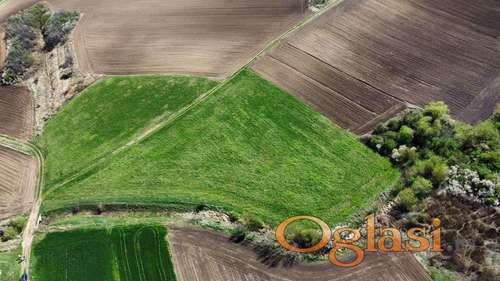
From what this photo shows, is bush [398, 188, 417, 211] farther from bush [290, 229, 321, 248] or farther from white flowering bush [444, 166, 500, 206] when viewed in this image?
bush [290, 229, 321, 248]

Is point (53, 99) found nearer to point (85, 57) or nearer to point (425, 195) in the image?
point (85, 57)

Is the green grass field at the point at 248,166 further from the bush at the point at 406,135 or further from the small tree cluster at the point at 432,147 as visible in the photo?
the bush at the point at 406,135

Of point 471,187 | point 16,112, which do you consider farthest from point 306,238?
point 16,112

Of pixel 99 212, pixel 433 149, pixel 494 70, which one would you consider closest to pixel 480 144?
pixel 433 149

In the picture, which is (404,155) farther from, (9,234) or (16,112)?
(16,112)

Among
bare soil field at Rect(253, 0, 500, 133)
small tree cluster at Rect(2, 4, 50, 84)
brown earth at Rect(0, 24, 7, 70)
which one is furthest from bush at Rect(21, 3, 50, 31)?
bare soil field at Rect(253, 0, 500, 133)

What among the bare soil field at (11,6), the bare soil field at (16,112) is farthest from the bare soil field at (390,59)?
the bare soil field at (11,6)
